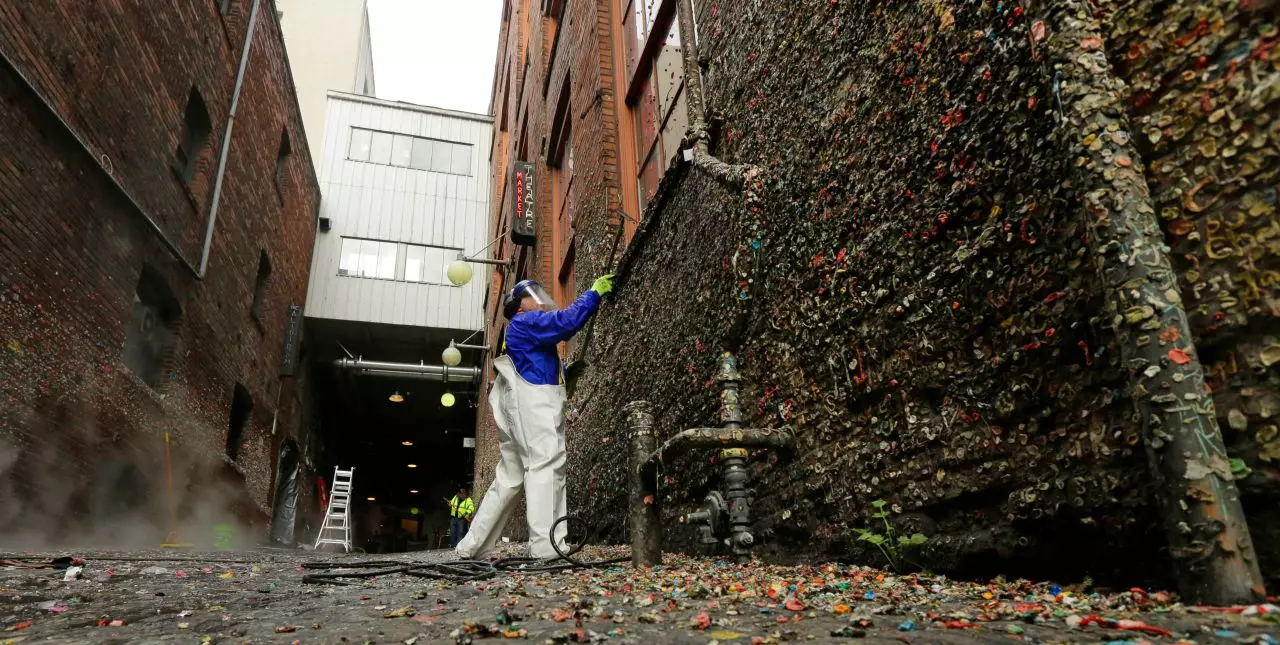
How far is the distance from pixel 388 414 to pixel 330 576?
923 inches

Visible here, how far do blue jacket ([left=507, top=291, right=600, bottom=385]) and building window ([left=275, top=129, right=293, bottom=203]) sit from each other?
12118mm

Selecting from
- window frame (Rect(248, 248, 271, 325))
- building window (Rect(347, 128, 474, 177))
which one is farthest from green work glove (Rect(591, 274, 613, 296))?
building window (Rect(347, 128, 474, 177))

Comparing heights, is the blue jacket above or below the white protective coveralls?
above

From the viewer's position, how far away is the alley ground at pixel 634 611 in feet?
4.66

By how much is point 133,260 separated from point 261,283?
6535mm

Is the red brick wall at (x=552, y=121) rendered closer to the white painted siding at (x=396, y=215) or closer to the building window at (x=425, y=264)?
the white painted siding at (x=396, y=215)

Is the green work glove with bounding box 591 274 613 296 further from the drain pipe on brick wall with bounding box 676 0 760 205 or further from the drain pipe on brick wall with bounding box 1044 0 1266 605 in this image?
the drain pipe on brick wall with bounding box 1044 0 1266 605

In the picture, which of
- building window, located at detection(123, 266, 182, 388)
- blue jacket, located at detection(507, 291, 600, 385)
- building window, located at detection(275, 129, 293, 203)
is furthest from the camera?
building window, located at detection(275, 129, 293, 203)

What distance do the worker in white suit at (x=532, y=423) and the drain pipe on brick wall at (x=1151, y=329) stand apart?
131 inches

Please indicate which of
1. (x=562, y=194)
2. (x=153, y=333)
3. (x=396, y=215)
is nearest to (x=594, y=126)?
(x=562, y=194)

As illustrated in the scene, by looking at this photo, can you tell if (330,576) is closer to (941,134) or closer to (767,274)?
(767,274)

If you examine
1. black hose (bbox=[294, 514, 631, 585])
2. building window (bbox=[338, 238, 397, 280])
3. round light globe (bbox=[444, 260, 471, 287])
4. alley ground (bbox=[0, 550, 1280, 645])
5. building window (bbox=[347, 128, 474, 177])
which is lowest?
alley ground (bbox=[0, 550, 1280, 645])

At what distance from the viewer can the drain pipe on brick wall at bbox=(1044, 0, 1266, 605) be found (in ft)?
4.61

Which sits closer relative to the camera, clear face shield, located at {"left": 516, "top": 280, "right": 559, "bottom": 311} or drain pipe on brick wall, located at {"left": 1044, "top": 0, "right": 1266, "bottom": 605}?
drain pipe on brick wall, located at {"left": 1044, "top": 0, "right": 1266, "bottom": 605}
